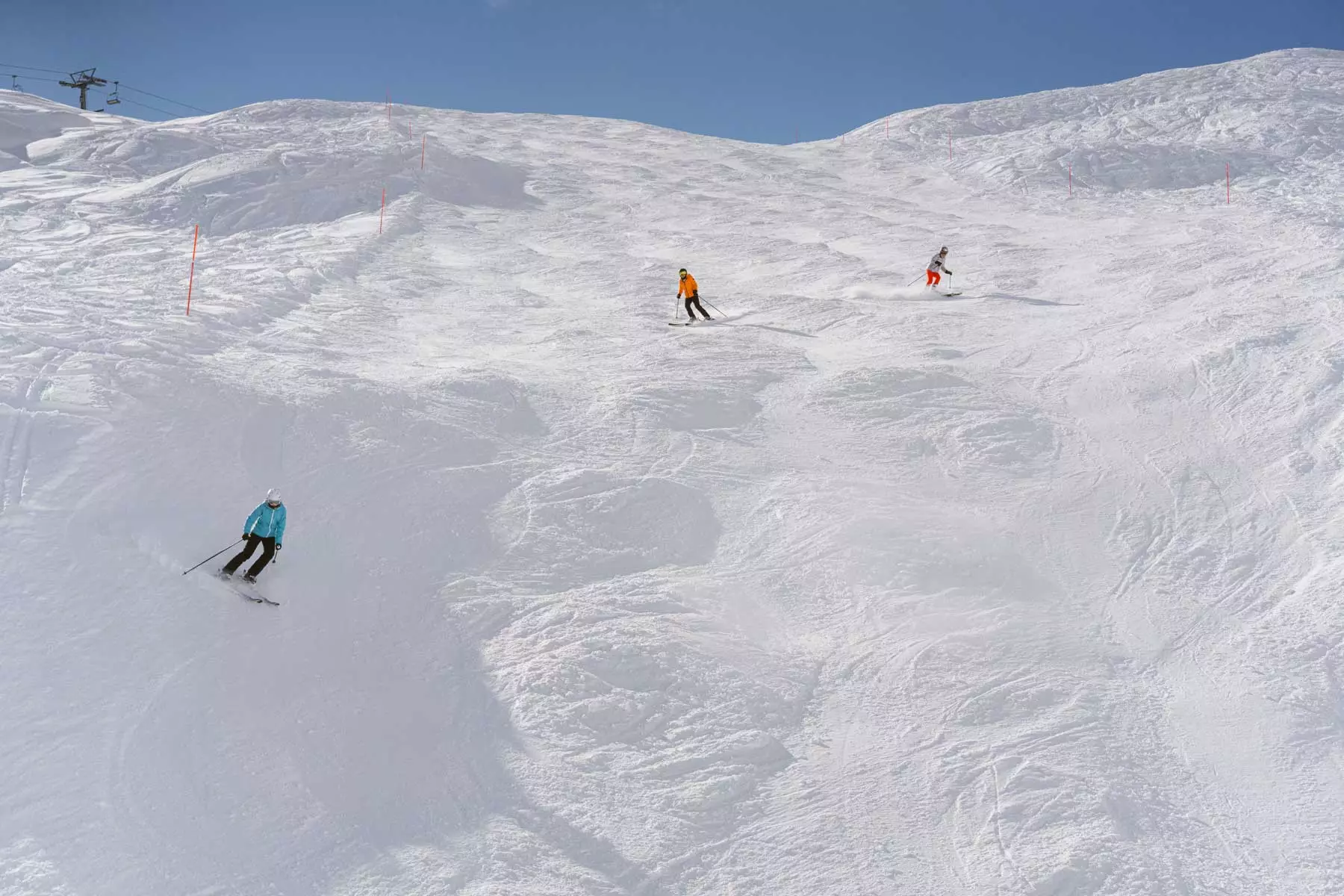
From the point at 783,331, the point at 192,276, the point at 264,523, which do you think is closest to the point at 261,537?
the point at 264,523

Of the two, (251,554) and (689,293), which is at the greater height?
(689,293)

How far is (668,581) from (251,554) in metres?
4.24

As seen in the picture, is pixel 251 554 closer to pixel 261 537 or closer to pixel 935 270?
pixel 261 537

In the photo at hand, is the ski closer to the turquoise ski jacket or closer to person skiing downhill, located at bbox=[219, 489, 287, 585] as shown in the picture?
person skiing downhill, located at bbox=[219, 489, 287, 585]

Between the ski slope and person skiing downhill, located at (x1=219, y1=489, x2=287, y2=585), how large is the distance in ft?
1.03

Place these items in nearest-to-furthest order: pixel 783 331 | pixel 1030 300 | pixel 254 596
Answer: pixel 254 596 < pixel 783 331 < pixel 1030 300

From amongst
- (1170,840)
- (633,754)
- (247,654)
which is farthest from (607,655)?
(1170,840)

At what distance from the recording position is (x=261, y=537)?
9547 mm

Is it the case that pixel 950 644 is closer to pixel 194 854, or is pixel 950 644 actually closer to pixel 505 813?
pixel 505 813

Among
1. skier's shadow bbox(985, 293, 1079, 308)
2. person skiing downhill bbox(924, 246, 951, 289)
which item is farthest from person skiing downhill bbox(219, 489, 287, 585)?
skier's shadow bbox(985, 293, 1079, 308)

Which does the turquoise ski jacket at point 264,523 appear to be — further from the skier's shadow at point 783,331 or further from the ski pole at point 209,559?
the skier's shadow at point 783,331

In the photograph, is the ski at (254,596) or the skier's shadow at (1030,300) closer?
the ski at (254,596)

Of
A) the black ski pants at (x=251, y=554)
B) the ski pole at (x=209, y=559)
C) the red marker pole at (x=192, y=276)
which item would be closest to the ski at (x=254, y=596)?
the black ski pants at (x=251, y=554)

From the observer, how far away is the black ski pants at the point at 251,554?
9.49 m
